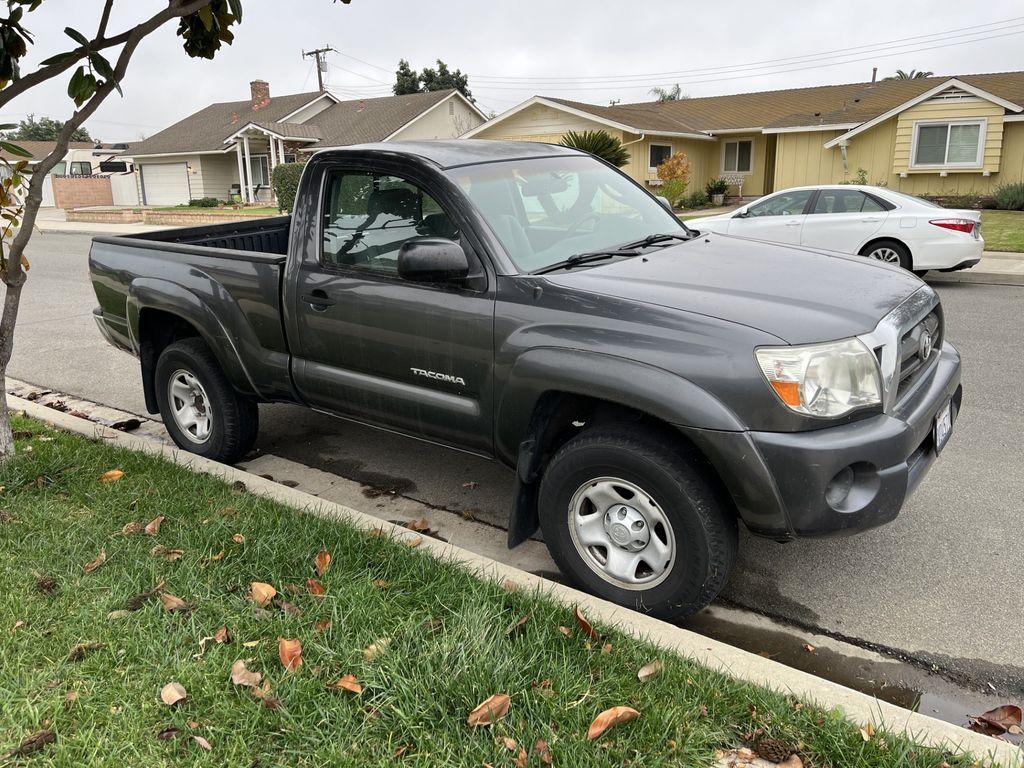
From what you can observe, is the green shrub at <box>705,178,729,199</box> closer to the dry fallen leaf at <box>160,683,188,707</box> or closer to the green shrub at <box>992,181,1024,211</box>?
the green shrub at <box>992,181,1024,211</box>

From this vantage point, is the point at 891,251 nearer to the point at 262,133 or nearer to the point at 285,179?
the point at 285,179

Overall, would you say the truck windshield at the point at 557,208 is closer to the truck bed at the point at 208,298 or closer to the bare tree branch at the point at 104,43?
the truck bed at the point at 208,298

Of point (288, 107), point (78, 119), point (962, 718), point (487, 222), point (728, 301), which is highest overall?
point (288, 107)

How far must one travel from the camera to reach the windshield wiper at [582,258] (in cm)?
372

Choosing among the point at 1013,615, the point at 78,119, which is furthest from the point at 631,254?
the point at 78,119

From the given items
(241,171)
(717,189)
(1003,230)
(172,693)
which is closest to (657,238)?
(172,693)

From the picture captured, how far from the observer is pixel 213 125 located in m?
41.7

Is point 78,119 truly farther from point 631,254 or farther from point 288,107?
point 288,107

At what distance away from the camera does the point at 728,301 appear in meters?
3.25

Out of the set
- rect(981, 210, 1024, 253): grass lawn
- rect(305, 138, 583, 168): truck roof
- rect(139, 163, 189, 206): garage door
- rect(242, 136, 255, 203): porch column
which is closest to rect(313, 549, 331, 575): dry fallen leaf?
rect(305, 138, 583, 168): truck roof

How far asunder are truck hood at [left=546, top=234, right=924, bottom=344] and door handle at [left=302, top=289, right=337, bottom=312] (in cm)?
129

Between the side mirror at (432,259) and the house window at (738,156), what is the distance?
97.7ft

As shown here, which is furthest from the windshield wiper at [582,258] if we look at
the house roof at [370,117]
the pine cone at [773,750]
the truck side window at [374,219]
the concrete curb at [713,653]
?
the house roof at [370,117]

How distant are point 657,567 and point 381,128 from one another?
1403 inches
